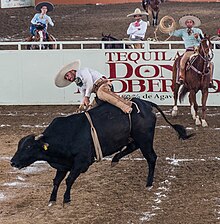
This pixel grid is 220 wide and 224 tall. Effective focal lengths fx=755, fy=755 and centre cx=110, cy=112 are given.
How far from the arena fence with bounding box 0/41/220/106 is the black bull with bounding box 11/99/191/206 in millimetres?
5836

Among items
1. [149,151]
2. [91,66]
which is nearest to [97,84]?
[149,151]

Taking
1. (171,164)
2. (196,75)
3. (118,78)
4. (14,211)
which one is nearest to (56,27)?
(118,78)

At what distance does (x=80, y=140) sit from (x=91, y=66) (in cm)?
696

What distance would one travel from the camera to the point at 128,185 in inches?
385

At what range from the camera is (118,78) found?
1562 centimetres

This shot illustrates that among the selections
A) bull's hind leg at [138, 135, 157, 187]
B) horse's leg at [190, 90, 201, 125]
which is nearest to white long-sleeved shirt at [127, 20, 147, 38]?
horse's leg at [190, 90, 201, 125]

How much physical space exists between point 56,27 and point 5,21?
3432 millimetres

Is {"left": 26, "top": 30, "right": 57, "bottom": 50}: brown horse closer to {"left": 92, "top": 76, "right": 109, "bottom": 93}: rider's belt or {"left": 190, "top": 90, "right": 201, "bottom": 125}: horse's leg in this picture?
{"left": 190, "top": 90, "right": 201, "bottom": 125}: horse's leg

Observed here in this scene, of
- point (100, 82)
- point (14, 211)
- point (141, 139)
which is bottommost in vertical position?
point (14, 211)

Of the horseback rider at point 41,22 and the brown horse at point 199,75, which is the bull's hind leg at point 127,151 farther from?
the horseback rider at point 41,22

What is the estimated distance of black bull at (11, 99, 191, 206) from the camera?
8711 millimetres

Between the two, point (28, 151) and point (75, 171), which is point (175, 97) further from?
point (28, 151)

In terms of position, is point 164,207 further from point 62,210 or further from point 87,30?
point 87,30

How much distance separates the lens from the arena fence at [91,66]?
50.8 feet
